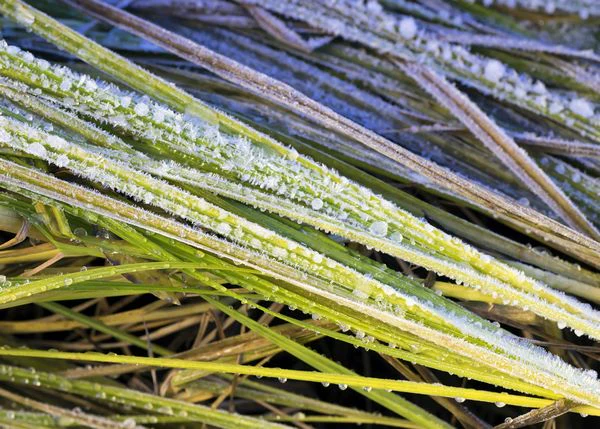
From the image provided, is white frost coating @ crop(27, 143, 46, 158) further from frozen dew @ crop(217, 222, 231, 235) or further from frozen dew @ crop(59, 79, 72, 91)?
frozen dew @ crop(217, 222, 231, 235)

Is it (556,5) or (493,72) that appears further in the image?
(556,5)

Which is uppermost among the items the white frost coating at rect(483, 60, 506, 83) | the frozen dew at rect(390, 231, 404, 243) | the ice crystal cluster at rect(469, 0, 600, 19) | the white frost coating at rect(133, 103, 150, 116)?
the ice crystal cluster at rect(469, 0, 600, 19)

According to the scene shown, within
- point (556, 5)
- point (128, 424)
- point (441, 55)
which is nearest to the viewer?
point (128, 424)

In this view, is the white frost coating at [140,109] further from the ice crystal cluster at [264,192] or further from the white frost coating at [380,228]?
the white frost coating at [380,228]

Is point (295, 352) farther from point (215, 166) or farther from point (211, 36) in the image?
point (211, 36)

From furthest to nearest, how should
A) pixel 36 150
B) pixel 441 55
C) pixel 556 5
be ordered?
1. pixel 556 5
2. pixel 441 55
3. pixel 36 150

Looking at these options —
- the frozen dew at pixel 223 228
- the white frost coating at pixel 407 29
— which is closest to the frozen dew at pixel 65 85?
the frozen dew at pixel 223 228

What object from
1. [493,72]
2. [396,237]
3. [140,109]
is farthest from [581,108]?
[140,109]

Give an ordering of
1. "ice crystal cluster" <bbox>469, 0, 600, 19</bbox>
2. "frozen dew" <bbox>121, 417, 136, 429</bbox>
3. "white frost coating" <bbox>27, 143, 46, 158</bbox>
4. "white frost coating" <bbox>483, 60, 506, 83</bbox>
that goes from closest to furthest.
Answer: "white frost coating" <bbox>27, 143, 46, 158</bbox> < "frozen dew" <bbox>121, 417, 136, 429</bbox> < "white frost coating" <bbox>483, 60, 506, 83</bbox> < "ice crystal cluster" <bbox>469, 0, 600, 19</bbox>

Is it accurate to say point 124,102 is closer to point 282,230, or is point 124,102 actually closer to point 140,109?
point 140,109

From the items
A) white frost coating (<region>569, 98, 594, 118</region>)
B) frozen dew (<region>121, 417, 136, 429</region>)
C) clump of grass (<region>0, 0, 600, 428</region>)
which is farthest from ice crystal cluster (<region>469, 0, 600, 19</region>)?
frozen dew (<region>121, 417, 136, 429</region>)
